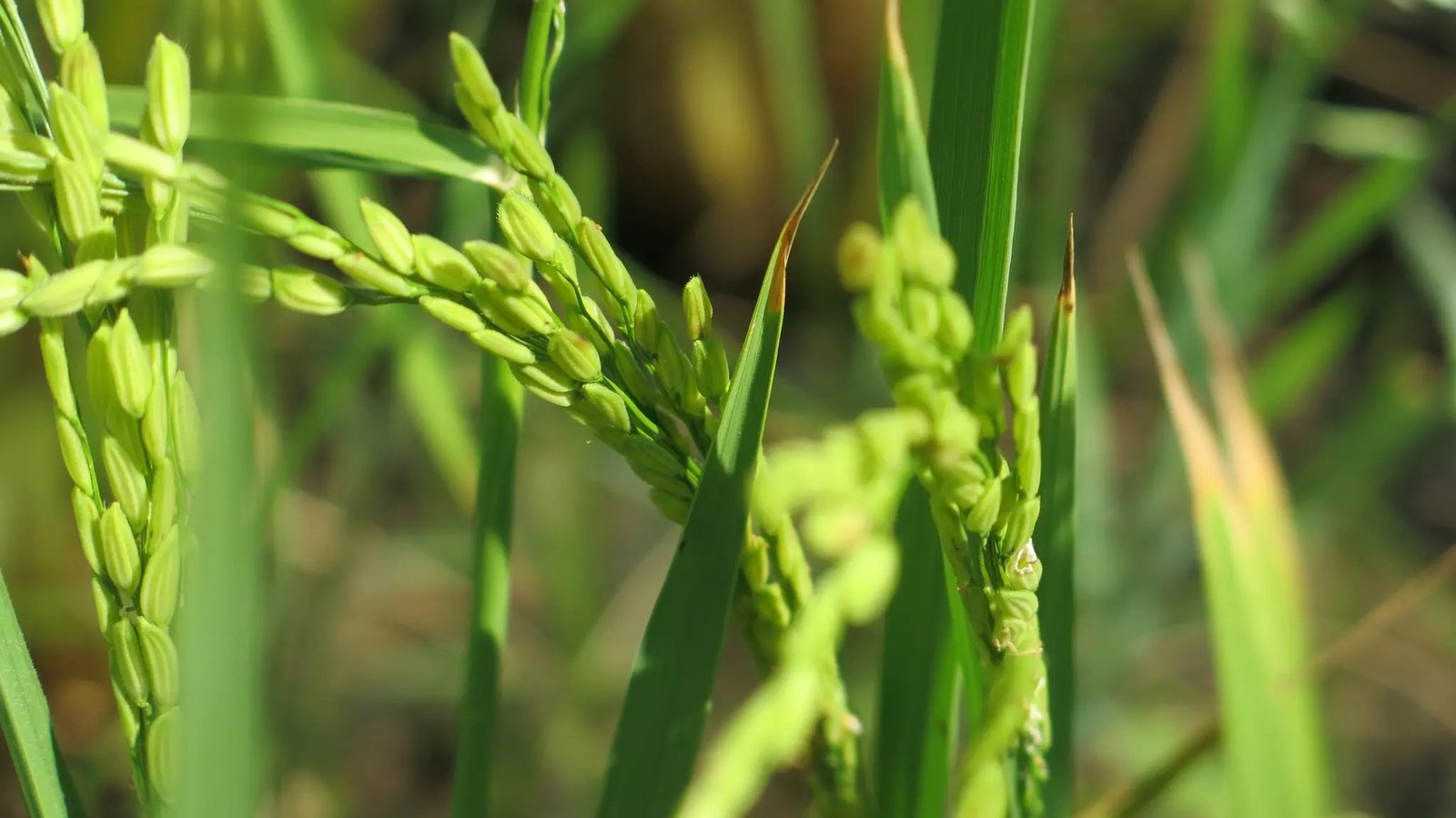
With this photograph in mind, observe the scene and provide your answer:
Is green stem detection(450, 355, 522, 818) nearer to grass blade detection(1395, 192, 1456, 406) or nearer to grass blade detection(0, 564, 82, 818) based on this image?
grass blade detection(0, 564, 82, 818)

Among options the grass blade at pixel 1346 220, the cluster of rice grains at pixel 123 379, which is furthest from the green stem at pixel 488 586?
the grass blade at pixel 1346 220

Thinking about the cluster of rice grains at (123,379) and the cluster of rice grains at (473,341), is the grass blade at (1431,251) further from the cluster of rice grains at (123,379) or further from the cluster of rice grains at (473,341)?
the cluster of rice grains at (123,379)

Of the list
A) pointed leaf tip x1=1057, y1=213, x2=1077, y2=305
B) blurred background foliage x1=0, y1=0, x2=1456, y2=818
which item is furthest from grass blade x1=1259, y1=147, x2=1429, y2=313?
pointed leaf tip x1=1057, y1=213, x2=1077, y2=305

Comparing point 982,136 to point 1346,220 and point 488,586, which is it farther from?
point 1346,220

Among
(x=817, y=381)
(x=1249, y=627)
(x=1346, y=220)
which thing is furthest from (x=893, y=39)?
(x=817, y=381)

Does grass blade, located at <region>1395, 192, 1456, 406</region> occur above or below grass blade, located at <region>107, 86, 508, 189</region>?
above

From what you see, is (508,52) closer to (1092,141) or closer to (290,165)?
(1092,141)
